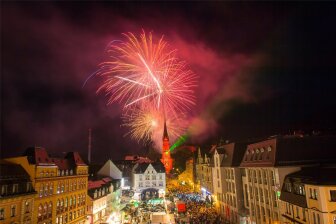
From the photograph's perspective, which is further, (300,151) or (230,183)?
(230,183)

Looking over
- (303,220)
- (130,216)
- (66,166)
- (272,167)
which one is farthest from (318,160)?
(66,166)

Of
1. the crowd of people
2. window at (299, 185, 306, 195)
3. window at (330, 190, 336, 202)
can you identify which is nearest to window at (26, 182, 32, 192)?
the crowd of people

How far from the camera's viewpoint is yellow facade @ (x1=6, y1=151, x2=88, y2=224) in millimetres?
41875

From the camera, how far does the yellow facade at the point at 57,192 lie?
137 ft

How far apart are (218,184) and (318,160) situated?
30231 mm

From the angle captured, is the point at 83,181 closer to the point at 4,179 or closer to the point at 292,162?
the point at 4,179

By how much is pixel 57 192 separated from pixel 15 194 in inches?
448

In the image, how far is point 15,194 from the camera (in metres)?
36.6

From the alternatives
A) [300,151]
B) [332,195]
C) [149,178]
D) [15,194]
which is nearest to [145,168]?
[149,178]

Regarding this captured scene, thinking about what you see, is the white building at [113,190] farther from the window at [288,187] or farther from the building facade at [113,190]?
the window at [288,187]

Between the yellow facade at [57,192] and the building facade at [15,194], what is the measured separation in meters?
1.27

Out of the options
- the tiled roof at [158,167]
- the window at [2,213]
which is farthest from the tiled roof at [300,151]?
the tiled roof at [158,167]

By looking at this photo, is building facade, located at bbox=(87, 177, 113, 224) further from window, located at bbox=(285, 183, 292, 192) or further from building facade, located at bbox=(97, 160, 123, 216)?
window, located at bbox=(285, 183, 292, 192)

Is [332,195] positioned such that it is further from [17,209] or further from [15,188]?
[15,188]
